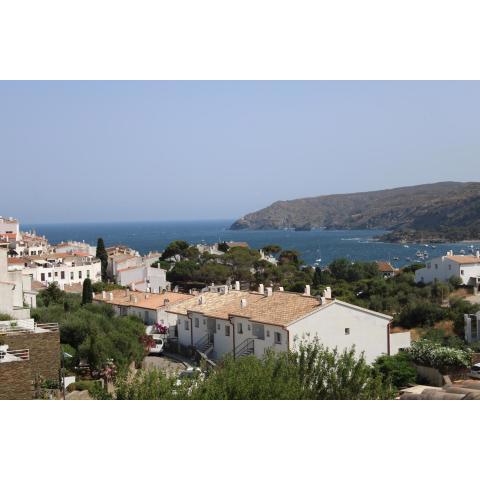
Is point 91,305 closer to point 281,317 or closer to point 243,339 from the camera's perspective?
point 243,339

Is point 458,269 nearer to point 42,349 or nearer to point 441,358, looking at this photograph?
point 441,358

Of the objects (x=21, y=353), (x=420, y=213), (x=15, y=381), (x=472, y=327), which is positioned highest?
(x=420, y=213)

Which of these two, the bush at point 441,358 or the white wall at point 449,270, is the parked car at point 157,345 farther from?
the white wall at point 449,270

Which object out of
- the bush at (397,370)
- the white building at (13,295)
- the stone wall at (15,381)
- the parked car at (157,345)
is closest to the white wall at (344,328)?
the bush at (397,370)

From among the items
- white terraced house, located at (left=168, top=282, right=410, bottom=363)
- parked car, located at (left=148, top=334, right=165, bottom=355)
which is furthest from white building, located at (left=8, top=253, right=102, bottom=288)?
white terraced house, located at (left=168, top=282, right=410, bottom=363)

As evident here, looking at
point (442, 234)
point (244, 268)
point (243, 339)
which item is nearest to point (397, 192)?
point (442, 234)

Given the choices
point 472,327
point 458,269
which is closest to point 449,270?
point 458,269

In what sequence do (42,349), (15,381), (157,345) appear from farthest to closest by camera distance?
(157,345) → (42,349) → (15,381)

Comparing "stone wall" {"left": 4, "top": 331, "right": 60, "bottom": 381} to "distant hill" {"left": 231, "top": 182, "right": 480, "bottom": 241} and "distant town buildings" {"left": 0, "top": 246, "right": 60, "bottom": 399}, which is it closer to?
"distant town buildings" {"left": 0, "top": 246, "right": 60, "bottom": 399}
